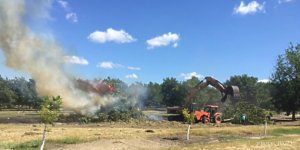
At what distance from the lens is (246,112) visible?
Result: 190ft

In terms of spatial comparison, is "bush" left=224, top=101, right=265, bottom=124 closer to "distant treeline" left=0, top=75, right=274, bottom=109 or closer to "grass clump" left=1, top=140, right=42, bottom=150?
"distant treeline" left=0, top=75, right=274, bottom=109

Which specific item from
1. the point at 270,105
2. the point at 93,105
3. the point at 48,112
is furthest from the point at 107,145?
the point at 270,105

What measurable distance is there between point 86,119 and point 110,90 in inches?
186

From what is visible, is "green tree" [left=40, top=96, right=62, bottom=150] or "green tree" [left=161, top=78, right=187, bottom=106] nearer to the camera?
"green tree" [left=40, top=96, right=62, bottom=150]

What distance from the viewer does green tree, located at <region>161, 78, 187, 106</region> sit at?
158550 millimetres

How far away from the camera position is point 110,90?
178 feet

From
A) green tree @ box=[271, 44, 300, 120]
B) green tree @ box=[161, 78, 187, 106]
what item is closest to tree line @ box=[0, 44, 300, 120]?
green tree @ box=[271, 44, 300, 120]

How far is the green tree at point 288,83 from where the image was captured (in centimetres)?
6969

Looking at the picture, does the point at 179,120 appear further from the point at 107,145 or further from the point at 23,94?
the point at 23,94

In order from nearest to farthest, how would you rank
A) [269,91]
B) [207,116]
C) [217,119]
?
[207,116] < [217,119] < [269,91]

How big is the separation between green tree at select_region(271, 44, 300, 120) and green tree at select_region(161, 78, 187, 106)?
255ft

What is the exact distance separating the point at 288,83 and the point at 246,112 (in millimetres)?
16181

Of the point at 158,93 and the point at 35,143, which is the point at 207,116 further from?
the point at 158,93

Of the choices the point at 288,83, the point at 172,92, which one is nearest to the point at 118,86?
the point at 288,83
